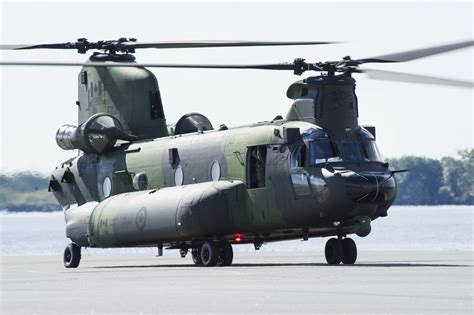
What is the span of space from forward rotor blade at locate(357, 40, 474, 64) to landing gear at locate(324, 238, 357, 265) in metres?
4.94

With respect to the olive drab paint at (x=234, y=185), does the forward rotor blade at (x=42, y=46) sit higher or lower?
higher

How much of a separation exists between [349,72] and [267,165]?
134 inches

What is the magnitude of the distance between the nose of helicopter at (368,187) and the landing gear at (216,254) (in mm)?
4270

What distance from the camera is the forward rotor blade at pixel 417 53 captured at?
32719 millimetres

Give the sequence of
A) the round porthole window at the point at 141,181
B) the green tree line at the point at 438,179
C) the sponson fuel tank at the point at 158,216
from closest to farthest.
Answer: the sponson fuel tank at the point at 158,216
the round porthole window at the point at 141,181
the green tree line at the point at 438,179

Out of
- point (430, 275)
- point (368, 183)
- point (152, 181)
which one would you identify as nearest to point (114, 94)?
point (152, 181)

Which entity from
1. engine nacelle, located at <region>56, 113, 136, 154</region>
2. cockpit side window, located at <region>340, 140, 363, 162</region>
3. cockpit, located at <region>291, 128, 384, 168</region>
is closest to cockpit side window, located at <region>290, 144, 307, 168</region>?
cockpit, located at <region>291, 128, 384, 168</region>

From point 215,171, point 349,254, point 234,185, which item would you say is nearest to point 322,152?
point 349,254

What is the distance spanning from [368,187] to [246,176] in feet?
13.4

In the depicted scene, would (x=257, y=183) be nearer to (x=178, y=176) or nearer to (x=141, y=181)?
(x=178, y=176)

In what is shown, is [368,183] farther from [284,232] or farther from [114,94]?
[114,94]

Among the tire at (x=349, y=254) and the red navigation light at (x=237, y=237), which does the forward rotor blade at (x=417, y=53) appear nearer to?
the tire at (x=349, y=254)

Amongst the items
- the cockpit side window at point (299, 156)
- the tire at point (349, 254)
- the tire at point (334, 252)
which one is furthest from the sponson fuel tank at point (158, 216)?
the tire at point (349, 254)

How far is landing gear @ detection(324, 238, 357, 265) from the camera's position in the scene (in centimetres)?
3791
